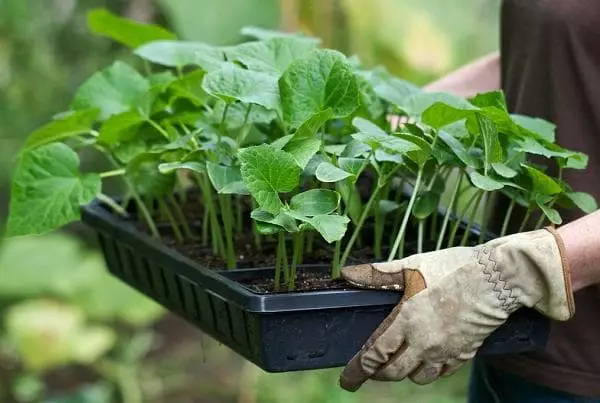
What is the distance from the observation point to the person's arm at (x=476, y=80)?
4.21 feet

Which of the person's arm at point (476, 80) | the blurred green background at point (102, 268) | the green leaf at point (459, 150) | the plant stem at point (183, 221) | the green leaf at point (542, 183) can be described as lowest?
the blurred green background at point (102, 268)

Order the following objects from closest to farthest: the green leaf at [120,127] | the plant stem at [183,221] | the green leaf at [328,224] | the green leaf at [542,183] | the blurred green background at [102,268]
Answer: the green leaf at [328,224], the green leaf at [542,183], the green leaf at [120,127], the plant stem at [183,221], the blurred green background at [102,268]

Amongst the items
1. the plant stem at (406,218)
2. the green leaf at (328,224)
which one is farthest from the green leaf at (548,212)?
the green leaf at (328,224)

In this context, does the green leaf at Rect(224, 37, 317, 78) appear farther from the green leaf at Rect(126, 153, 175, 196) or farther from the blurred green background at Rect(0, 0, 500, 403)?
the blurred green background at Rect(0, 0, 500, 403)

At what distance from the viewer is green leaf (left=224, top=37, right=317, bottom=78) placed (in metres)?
0.98

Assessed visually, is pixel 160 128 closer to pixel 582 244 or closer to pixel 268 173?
pixel 268 173

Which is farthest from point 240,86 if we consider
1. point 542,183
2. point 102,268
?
point 102,268

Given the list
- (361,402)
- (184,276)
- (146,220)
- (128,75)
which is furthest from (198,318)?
(361,402)

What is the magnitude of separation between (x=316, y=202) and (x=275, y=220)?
0.15 ft

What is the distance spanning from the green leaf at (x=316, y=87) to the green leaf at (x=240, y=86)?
0.01 metres

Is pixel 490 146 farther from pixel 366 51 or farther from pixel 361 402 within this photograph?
pixel 361 402

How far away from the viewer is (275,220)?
0.81m

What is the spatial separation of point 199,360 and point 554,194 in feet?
6.33

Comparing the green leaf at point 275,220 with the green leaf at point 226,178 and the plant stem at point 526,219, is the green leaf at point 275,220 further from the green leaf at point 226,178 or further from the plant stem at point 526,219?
the plant stem at point 526,219
